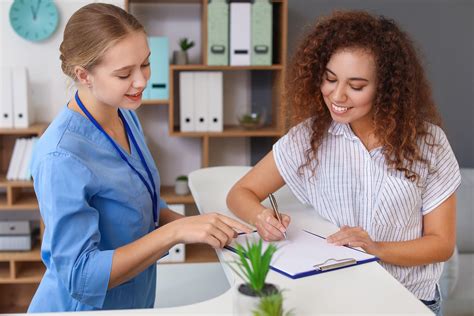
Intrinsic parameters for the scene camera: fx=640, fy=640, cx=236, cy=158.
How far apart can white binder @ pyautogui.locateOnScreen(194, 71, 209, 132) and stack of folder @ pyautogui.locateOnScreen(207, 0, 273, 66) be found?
0.39 ft

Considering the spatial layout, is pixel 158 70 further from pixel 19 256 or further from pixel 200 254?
pixel 19 256

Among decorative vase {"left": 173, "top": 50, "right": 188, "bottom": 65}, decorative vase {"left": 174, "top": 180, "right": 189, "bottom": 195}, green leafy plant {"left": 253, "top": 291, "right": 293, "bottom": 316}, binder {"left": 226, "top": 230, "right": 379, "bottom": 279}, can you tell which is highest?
decorative vase {"left": 173, "top": 50, "right": 188, "bottom": 65}

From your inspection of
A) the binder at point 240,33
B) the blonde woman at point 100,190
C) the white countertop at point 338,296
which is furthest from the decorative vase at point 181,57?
the white countertop at point 338,296

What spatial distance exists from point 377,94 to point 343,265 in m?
0.54

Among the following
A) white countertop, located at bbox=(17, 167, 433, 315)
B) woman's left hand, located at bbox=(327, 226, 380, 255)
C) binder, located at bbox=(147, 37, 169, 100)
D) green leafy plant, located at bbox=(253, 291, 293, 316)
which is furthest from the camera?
binder, located at bbox=(147, 37, 169, 100)

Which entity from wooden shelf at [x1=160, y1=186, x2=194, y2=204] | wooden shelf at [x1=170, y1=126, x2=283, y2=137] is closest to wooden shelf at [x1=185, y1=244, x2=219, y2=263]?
wooden shelf at [x1=160, y1=186, x2=194, y2=204]

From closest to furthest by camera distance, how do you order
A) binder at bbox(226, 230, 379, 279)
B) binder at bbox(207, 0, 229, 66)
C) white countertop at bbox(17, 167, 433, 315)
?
white countertop at bbox(17, 167, 433, 315)
binder at bbox(226, 230, 379, 279)
binder at bbox(207, 0, 229, 66)

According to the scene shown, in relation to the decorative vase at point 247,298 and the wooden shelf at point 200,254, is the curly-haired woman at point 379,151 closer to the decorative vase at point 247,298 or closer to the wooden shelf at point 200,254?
the decorative vase at point 247,298

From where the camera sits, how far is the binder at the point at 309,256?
1.33m

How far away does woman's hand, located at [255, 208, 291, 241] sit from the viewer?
1.53m

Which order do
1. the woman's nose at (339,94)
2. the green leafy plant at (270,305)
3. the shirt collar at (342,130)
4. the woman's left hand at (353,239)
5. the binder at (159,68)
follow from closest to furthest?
the green leafy plant at (270,305) < the woman's left hand at (353,239) < the woman's nose at (339,94) < the shirt collar at (342,130) < the binder at (159,68)

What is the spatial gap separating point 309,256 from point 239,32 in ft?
7.43

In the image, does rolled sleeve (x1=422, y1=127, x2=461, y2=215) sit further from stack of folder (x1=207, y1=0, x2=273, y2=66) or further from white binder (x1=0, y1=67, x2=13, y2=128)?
white binder (x1=0, y1=67, x2=13, y2=128)

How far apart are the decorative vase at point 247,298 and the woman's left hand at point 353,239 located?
52 centimetres
